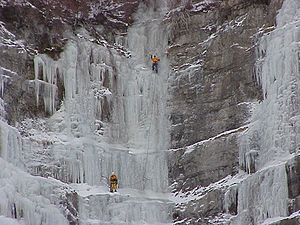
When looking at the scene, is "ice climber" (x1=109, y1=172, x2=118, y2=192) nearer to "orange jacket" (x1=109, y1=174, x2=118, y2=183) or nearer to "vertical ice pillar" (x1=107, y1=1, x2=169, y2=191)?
"orange jacket" (x1=109, y1=174, x2=118, y2=183)

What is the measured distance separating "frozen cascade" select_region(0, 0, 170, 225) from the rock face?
0.19ft

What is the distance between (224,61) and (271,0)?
12.2 feet

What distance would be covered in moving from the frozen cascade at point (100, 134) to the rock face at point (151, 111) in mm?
58

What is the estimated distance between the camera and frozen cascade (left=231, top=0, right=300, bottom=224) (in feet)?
117

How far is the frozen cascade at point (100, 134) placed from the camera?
37906mm

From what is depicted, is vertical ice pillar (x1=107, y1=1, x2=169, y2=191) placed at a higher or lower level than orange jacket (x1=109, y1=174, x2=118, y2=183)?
higher

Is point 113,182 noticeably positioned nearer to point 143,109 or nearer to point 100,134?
point 100,134

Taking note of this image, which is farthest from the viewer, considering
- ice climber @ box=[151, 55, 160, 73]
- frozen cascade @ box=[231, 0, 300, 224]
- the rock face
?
ice climber @ box=[151, 55, 160, 73]

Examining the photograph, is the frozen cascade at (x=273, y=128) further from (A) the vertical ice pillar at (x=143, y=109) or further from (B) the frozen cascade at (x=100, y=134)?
(A) the vertical ice pillar at (x=143, y=109)

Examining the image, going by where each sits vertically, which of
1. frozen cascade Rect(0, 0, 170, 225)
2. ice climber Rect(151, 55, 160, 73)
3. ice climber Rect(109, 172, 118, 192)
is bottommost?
ice climber Rect(109, 172, 118, 192)

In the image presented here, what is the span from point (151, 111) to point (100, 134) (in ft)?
10.6

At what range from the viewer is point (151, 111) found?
4306cm

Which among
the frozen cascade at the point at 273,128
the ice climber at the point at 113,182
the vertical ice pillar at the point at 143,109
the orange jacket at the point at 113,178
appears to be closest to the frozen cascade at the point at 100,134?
the vertical ice pillar at the point at 143,109

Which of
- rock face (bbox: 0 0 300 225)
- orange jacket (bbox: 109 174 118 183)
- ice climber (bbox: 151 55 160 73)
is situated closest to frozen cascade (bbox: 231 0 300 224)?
rock face (bbox: 0 0 300 225)
